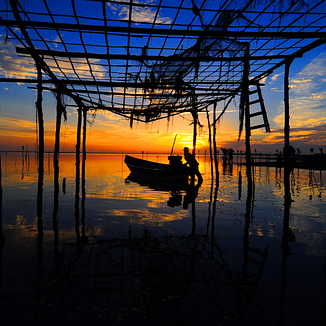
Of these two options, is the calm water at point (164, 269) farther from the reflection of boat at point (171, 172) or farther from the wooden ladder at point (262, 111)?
the reflection of boat at point (171, 172)

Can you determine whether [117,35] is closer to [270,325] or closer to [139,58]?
[139,58]

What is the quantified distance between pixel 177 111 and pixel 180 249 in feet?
38.8

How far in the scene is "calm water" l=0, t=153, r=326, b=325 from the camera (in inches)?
130

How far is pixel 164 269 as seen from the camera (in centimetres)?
451

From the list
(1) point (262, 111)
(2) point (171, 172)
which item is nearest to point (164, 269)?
(1) point (262, 111)

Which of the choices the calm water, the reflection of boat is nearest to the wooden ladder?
the calm water

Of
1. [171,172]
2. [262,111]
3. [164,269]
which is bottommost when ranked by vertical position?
[164,269]

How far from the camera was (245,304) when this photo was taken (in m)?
3.49

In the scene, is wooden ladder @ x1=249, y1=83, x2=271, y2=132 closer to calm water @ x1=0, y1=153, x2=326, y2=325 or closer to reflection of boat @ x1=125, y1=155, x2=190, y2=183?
calm water @ x1=0, y1=153, x2=326, y2=325

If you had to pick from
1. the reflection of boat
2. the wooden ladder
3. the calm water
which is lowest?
the calm water

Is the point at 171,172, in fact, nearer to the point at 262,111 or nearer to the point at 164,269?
the point at 262,111

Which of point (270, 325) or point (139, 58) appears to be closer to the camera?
point (270, 325)

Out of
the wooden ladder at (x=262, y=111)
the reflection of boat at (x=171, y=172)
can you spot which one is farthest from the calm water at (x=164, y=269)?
the reflection of boat at (x=171, y=172)

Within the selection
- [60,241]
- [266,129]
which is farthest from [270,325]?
[266,129]
